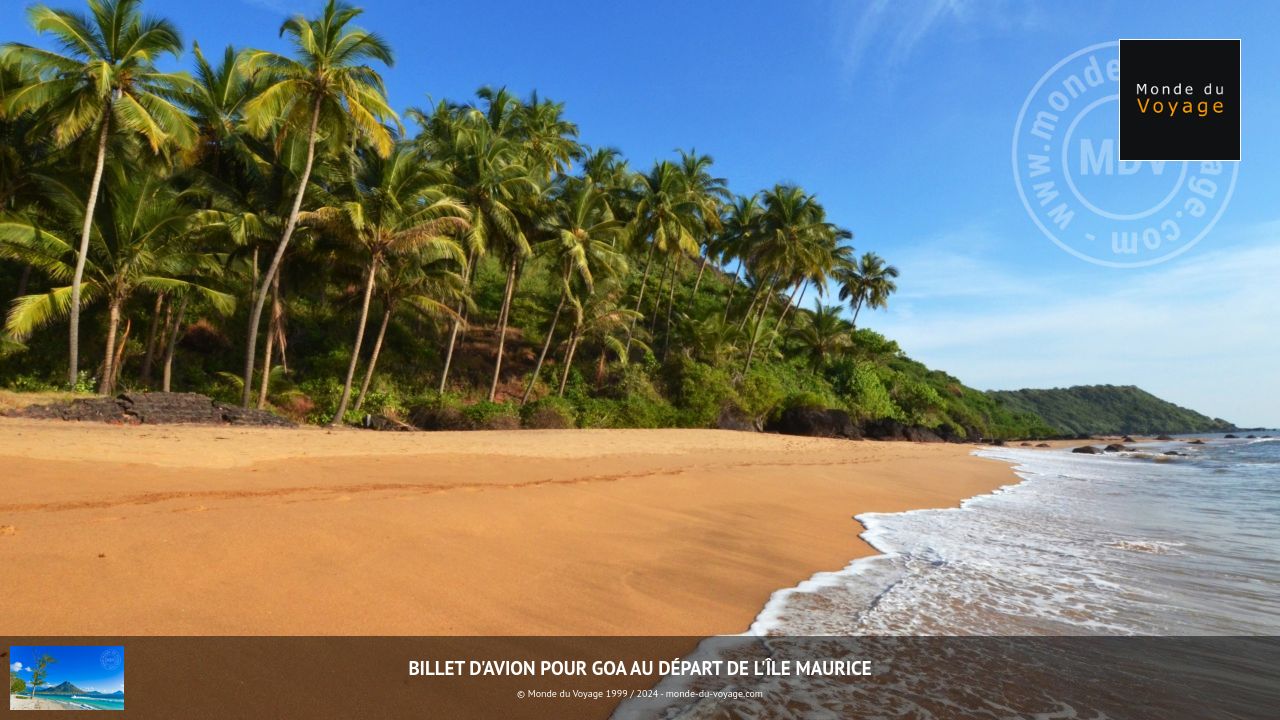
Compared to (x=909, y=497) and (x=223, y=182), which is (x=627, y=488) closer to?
(x=909, y=497)

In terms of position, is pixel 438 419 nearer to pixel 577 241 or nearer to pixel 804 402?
pixel 577 241

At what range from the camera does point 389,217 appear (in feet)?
51.6

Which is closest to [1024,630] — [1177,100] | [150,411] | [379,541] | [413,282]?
[379,541]

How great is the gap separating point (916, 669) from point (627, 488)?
Result: 433cm

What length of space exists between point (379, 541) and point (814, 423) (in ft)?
81.2

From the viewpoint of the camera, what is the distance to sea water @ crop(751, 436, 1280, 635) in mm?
3268

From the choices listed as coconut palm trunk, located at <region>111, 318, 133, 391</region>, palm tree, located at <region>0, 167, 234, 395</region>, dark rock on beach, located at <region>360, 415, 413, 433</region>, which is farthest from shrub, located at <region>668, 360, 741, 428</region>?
coconut palm trunk, located at <region>111, 318, 133, 391</region>

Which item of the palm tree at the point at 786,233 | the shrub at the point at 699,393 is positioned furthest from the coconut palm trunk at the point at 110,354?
the palm tree at the point at 786,233

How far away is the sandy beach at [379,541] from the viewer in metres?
2.52

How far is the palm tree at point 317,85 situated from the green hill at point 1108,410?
84.6 m

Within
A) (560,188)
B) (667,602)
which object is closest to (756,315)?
(560,188)

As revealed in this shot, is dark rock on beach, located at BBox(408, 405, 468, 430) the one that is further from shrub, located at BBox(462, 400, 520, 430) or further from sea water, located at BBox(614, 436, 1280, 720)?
sea water, located at BBox(614, 436, 1280, 720)
